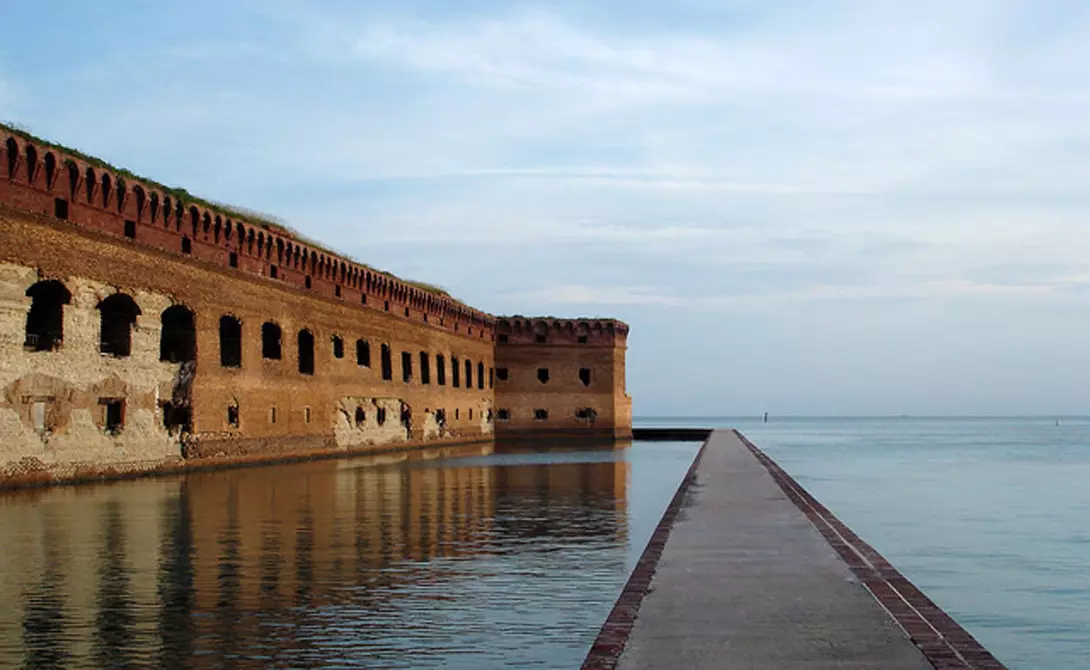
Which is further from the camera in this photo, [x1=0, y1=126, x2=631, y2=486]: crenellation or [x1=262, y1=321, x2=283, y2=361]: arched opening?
[x1=262, y1=321, x2=283, y2=361]: arched opening

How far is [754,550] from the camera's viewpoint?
9.84m

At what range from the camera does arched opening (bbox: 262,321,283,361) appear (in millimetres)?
32000

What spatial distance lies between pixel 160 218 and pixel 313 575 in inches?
709

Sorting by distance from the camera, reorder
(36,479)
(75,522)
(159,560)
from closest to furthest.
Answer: (159,560)
(75,522)
(36,479)

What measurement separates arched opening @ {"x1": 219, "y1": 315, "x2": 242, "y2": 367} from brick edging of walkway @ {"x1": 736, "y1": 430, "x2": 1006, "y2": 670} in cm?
2117

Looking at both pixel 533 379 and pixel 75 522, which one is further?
pixel 533 379

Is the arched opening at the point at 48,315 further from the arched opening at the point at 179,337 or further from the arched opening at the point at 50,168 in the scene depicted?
the arched opening at the point at 179,337

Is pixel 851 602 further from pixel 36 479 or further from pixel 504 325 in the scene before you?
pixel 504 325

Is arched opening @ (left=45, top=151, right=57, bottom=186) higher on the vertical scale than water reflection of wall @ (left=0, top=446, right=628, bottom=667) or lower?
higher

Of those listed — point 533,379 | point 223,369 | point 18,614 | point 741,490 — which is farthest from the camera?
point 533,379

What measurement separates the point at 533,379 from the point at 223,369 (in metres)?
29.6

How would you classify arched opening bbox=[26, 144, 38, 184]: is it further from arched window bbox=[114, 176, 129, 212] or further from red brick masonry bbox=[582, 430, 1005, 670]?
red brick masonry bbox=[582, 430, 1005, 670]

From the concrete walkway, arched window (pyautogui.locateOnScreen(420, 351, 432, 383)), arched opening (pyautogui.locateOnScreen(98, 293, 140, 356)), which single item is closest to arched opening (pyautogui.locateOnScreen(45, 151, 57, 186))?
arched opening (pyautogui.locateOnScreen(98, 293, 140, 356))

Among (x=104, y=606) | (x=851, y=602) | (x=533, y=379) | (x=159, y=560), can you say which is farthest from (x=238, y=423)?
(x=533, y=379)
